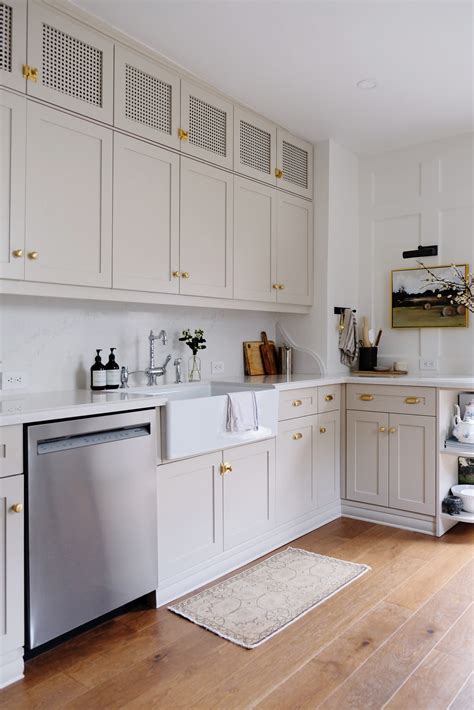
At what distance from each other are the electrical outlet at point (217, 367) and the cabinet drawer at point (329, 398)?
69cm

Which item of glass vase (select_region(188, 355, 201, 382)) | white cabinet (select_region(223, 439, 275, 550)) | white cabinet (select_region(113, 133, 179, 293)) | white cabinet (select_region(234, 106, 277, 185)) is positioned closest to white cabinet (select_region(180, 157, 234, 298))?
white cabinet (select_region(113, 133, 179, 293))

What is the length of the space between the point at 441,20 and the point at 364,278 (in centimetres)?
204

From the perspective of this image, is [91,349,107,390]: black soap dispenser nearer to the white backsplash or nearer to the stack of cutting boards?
the white backsplash

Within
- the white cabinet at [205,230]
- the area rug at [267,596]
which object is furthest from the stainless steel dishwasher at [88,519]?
the white cabinet at [205,230]

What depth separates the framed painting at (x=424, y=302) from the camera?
3.86m

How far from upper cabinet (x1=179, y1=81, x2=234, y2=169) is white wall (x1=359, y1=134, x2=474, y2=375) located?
4.86ft

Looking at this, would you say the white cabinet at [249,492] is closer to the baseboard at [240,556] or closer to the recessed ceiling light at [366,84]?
the baseboard at [240,556]

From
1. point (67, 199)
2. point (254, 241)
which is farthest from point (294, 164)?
point (67, 199)

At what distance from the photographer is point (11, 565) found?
6.08 ft

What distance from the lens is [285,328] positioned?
419 centimetres

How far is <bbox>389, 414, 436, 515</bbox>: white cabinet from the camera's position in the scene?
3338 millimetres

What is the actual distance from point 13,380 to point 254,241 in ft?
5.73

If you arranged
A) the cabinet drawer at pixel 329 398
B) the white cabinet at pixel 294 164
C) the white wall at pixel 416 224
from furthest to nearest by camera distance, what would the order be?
the white wall at pixel 416 224
the white cabinet at pixel 294 164
the cabinet drawer at pixel 329 398

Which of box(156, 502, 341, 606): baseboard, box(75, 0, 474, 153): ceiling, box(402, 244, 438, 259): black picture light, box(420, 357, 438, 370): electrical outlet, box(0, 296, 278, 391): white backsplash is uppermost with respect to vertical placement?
box(75, 0, 474, 153): ceiling
